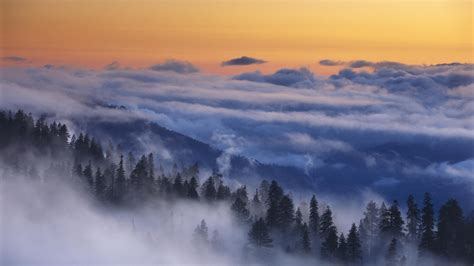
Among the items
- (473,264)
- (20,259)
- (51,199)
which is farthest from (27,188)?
(473,264)

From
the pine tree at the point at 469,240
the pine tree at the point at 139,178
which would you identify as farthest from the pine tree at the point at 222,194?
the pine tree at the point at 469,240

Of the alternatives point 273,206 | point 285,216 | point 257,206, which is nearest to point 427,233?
point 285,216

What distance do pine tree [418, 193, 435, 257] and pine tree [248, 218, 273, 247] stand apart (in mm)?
12570

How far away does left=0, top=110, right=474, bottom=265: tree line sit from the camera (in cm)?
7831

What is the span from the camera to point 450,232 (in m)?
77.2

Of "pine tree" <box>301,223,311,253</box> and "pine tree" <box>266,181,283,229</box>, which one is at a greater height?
"pine tree" <box>266,181,283,229</box>

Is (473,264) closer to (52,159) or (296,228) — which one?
(296,228)

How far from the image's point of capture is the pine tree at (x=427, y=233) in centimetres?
7794

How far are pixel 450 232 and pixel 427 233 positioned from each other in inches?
89.8

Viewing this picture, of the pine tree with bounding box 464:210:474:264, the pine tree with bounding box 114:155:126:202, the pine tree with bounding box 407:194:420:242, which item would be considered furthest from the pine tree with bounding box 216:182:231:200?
the pine tree with bounding box 464:210:474:264

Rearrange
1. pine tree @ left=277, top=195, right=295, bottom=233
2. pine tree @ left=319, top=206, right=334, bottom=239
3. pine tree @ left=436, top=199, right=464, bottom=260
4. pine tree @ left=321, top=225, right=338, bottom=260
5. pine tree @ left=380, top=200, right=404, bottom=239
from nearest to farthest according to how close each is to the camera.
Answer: pine tree @ left=436, top=199, right=464, bottom=260 < pine tree @ left=321, top=225, right=338, bottom=260 < pine tree @ left=380, top=200, right=404, bottom=239 < pine tree @ left=319, top=206, right=334, bottom=239 < pine tree @ left=277, top=195, right=295, bottom=233

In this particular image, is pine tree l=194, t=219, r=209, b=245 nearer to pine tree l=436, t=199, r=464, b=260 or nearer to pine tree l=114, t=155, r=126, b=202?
pine tree l=114, t=155, r=126, b=202

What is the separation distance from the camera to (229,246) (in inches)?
3250

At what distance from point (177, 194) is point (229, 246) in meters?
12.3
